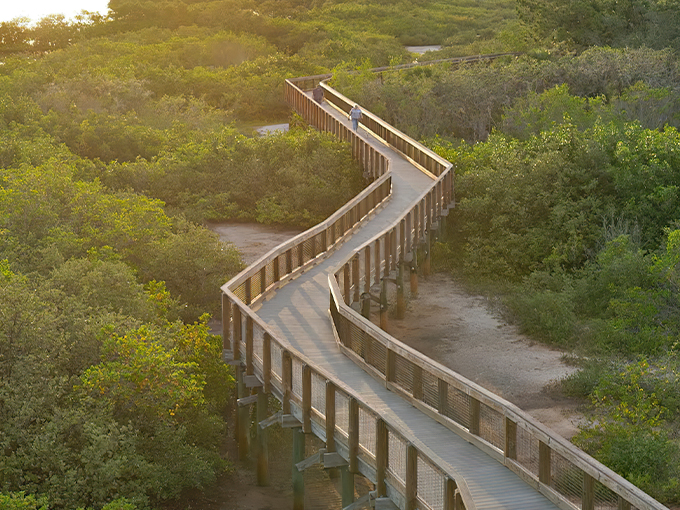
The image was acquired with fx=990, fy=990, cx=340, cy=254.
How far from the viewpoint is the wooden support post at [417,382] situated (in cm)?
1427

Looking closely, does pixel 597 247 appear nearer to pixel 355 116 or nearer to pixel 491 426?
pixel 355 116

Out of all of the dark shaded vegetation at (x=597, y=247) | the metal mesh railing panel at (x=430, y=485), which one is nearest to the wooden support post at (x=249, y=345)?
the metal mesh railing panel at (x=430, y=485)

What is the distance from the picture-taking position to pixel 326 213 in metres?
34.3

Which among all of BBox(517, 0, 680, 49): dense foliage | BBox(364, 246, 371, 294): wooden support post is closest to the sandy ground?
BBox(364, 246, 371, 294): wooden support post

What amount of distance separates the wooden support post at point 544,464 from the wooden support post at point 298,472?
494 cm

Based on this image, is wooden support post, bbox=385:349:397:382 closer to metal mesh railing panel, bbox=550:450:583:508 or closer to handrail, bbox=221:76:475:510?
handrail, bbox=221:76:475:510

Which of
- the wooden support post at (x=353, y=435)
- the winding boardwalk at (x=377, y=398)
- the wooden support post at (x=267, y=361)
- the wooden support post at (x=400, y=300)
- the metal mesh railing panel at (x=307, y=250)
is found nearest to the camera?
the winding boardwalk at (x=377, y=398)

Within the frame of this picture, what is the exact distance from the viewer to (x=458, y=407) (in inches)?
529

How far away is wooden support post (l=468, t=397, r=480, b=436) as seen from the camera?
513 inches

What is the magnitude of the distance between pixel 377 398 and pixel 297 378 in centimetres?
129

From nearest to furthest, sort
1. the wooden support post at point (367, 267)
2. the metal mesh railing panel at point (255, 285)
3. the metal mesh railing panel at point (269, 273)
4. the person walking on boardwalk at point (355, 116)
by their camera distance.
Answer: the metal mesh railing panel at point (255, 285), the metal mesh railing panel at point (269, 273), the wooden support post at point (367, 267), the person walking on boardwalk at point (355, 116)

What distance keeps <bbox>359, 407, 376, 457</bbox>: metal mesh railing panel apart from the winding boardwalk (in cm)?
2

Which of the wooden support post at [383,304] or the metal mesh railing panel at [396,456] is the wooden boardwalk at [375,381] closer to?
the metal mesh railing panel at [396,456]

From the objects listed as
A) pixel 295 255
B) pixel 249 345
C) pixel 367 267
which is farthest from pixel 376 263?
pixel 249 345
